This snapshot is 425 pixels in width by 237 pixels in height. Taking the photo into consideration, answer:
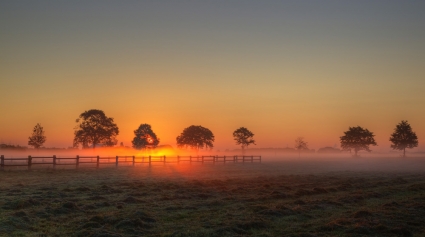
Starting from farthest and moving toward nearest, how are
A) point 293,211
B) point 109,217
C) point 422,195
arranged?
point 422,195
point 293,211
point 109,217

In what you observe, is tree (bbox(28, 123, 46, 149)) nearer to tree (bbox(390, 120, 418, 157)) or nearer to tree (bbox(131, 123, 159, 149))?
tree (bbox(131, 123, 159, 149))

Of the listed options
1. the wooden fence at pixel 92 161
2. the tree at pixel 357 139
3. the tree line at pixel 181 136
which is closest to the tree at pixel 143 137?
the tree line at pixel 181 136

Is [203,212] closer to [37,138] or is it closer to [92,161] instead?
[92,161]

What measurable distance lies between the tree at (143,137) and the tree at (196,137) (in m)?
20.2

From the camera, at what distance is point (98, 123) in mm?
81188

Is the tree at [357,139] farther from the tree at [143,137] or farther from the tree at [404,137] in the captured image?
the tree at [143,137]

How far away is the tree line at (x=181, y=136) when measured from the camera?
8050 cm

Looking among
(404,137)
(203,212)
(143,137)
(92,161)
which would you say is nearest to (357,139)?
(404,137)

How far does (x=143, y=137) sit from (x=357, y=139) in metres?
66.2

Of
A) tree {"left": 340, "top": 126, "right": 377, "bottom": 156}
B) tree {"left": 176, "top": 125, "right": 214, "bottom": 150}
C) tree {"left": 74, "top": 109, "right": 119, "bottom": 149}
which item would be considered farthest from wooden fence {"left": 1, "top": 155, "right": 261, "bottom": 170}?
tree {"left": 340, "top": 126, "right": 377, "bottom": 156}

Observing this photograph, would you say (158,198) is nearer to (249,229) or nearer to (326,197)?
(249,229)

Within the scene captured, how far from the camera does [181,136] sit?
11362cm

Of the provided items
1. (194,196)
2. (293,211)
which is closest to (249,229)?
(293,211)

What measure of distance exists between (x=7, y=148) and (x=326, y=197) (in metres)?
106
